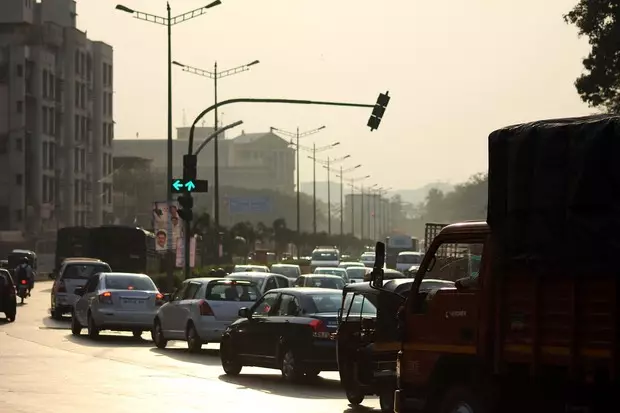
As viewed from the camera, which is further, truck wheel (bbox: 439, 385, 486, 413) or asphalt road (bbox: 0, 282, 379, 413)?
asphalt road (bbox: 0, 282, 379, 413)

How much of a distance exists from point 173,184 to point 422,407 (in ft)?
92.8

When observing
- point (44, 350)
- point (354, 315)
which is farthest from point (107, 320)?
point (354, 315)

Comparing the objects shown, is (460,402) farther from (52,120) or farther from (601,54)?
(52,120)

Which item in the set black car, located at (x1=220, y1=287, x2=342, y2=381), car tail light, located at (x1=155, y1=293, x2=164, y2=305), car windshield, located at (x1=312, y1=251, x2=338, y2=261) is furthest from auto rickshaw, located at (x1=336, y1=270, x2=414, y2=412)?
car windshield, located at (x1=312, y1=251, x2=338, y2=261)

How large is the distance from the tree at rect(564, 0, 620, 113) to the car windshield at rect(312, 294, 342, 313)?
3103 cm

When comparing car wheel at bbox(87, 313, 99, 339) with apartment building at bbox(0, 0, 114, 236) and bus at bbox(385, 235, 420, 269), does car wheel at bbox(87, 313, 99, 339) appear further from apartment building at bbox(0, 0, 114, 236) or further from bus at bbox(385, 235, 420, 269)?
apartment building at bbox(0, 0, 114, 236)

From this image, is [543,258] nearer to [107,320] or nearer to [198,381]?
[198,381]

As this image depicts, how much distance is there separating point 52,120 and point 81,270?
263 feet

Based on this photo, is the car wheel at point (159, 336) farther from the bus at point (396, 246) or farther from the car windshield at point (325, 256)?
the bus at point (396, 246)

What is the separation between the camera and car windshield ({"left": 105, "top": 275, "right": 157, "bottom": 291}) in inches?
1382

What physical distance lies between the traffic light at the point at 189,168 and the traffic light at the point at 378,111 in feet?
17.0

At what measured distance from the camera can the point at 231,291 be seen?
30.3m

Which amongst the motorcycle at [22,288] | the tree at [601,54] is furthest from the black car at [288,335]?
the motorcycle at [22,288]

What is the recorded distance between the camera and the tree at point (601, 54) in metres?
52.3
